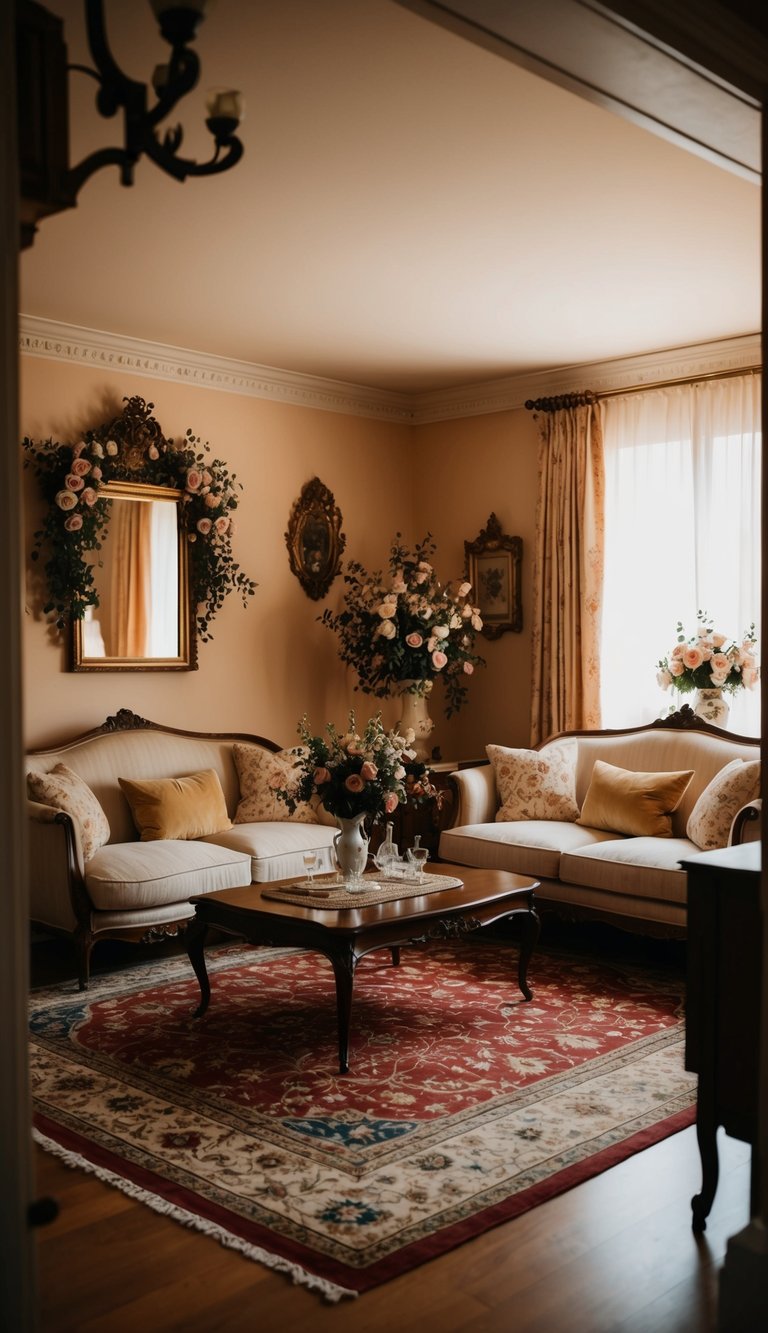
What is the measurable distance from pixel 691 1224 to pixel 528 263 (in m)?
3.83

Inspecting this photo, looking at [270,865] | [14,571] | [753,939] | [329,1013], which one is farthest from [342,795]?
[14,571]

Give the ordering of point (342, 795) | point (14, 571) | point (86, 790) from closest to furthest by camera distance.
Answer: point (14, 571) < point (342, 795) < point (86, 790)

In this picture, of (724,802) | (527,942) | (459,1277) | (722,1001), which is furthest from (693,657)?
(459,1277)

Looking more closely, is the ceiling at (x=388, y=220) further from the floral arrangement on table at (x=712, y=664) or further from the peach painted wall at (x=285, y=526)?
the floral arrangement on table at (x=712, y=664)

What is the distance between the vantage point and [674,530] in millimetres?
6555

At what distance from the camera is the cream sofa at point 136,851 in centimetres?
497

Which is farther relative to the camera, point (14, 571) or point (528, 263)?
point (528, 263)

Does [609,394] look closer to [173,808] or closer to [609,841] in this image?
[609,841]

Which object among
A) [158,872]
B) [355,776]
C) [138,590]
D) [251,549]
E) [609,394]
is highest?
[609,394]

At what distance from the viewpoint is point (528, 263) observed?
16.7 ft

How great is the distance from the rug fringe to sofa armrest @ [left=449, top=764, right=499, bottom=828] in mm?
3166

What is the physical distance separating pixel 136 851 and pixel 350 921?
5.25 feet

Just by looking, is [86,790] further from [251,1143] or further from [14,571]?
[14,571]

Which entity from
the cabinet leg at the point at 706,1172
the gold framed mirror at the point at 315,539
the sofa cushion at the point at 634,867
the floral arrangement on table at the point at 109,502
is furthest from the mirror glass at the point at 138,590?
the cabinet leg at the point at 706,1172
